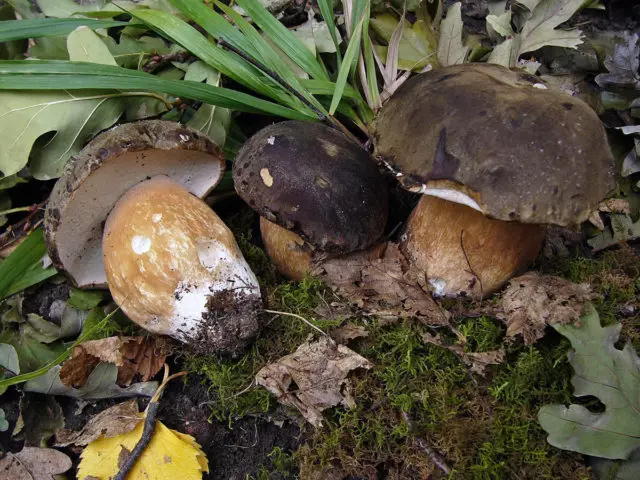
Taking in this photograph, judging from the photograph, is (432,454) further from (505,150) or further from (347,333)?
(505,150)

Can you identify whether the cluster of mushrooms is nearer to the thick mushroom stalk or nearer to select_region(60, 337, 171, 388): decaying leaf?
the thick mushroom stalk

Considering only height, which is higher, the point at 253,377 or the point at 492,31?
the point at 492,31

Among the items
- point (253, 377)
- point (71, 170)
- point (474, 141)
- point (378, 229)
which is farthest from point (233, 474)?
point (474, 141)

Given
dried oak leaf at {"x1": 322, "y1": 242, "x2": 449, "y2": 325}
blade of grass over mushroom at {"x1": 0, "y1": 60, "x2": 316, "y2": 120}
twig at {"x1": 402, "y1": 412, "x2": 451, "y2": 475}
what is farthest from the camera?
blade of grass over mushroom at {"x1": 0, "y1": 60, "x2": 316, "y2": 120}

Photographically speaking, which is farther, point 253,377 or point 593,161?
point 253,377

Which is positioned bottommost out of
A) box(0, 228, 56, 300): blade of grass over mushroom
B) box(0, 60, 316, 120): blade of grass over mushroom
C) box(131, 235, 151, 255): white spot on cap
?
box(0, 228, 56, 300): blade of grass over mushroom

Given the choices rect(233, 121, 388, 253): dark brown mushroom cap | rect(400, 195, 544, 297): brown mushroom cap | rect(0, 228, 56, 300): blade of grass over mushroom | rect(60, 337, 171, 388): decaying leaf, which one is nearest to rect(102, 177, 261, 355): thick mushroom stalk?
rect(60, 337, 171, 388): decaying leaf

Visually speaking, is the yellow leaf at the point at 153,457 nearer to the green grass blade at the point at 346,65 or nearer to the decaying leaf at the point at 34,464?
the decaying leaf at the point at 34,464

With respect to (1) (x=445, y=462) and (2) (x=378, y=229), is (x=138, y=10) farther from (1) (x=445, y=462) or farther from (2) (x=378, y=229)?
(1) (x=445, y=462)
